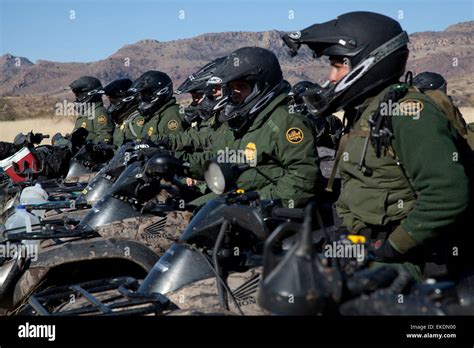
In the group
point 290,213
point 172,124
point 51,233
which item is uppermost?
point 172,124

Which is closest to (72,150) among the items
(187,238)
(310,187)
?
(310,187)

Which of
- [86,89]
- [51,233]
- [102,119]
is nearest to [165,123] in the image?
[102,119]

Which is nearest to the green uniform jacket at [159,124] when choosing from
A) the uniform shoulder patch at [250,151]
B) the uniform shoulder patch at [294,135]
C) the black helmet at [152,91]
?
the black helmet at [152,91]

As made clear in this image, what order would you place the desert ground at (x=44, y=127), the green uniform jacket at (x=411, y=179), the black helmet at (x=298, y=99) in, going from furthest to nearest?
1. the desert ground at (x=44, y=127)
2. the black helmet at (x=298, y=99)
3. the green uniform jacket at (x=411, y=179)

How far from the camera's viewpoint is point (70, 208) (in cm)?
749

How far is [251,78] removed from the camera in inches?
229

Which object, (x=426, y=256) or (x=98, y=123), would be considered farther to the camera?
(x=98, y=123)

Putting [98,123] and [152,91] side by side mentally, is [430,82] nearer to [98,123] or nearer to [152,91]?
[152,91]

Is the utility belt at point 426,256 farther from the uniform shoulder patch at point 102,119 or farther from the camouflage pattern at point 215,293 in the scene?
the uniform shoulder patch at point 102,119

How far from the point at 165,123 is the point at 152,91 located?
55 cm

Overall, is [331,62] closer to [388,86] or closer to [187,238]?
[388,86]

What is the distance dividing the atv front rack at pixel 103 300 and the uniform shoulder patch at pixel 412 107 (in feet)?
5.31

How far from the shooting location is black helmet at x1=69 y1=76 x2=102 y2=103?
555 inches

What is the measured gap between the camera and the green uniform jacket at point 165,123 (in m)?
10.9
